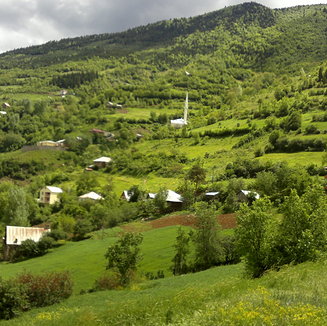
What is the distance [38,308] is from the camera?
1254 inches

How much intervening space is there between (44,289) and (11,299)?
8.85 feet

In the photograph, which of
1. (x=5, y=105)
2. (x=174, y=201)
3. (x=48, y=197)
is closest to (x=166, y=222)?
(x=174, y=201)

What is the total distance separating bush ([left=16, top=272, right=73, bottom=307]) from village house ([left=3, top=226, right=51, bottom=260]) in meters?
29.5

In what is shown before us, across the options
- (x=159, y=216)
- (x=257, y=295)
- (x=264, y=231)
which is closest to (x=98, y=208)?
(x=159, y=216)

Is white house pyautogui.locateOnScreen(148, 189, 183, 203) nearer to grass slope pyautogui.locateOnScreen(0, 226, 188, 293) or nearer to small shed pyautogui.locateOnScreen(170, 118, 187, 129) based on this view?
grass slope pyautogui.locateOnScreen(0, 226, 188, 293)

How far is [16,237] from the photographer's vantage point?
6175 centimetres

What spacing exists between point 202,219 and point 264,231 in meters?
14.0

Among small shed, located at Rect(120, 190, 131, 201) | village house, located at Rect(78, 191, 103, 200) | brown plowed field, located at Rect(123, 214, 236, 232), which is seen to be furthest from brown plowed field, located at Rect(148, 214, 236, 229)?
village house, located at Rect(78, 191, 103, 200)

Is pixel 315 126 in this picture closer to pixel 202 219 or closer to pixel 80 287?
pixel 202 219

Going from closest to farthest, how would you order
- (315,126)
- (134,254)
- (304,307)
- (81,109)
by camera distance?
1. (304,307)
2. (134,254)
3. (315,126)
4. (81,109)

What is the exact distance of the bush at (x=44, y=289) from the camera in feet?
106

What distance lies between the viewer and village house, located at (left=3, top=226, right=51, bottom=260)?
2384 inches

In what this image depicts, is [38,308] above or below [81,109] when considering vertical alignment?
below

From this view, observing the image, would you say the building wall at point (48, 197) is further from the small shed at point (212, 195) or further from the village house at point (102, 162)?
the small shed at point (212, 195)
